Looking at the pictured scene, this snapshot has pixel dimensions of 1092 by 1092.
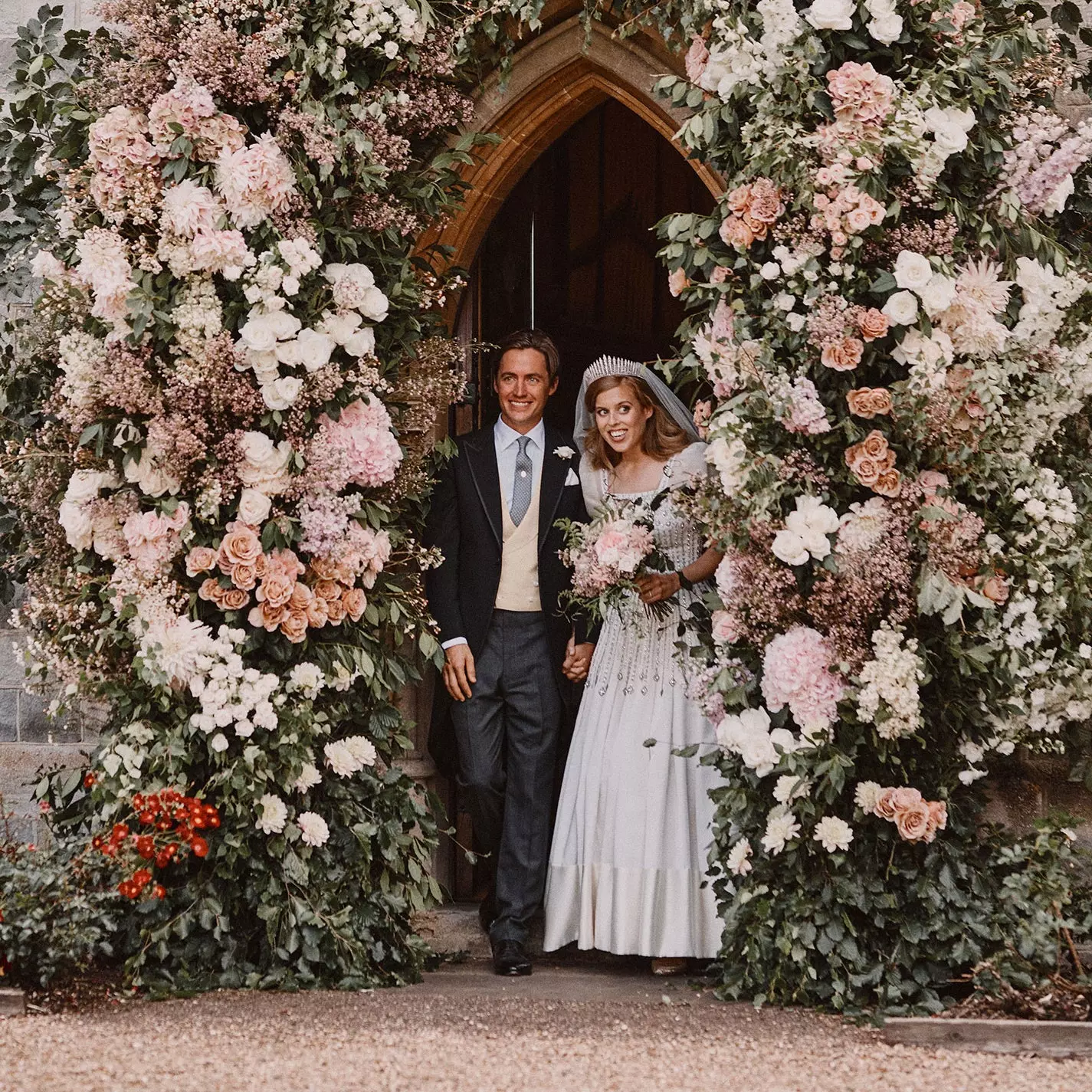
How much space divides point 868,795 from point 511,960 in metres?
1.45

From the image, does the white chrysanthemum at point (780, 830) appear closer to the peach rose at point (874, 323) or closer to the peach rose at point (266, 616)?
the peach rose at point (874, 323)

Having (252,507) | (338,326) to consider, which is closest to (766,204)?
(338,326)

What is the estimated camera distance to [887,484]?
4.25 m

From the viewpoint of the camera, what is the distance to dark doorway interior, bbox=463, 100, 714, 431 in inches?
275

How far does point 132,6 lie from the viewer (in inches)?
186

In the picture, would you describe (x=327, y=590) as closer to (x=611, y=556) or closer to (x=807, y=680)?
(x=611, y=556)

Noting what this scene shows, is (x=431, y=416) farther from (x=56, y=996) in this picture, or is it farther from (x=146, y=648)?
(x=56, y=996)

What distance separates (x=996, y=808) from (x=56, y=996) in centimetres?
295

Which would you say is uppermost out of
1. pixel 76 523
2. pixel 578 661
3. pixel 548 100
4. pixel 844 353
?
pixel 548 100

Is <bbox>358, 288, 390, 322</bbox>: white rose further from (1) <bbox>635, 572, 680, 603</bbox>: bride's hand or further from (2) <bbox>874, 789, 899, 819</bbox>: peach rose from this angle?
(2) <bbox>874, 789, 899, 819</bbox>: peach rose

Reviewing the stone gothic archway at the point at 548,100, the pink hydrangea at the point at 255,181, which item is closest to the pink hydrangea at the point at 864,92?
the stone gothic archway at the point at 548,100

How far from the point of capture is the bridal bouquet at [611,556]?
482 centimetres

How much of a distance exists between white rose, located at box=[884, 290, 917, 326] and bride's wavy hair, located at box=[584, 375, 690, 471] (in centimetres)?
116

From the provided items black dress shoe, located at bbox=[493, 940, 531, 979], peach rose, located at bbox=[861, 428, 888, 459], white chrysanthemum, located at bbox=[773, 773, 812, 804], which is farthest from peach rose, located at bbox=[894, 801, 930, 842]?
black dress shoe, located at bbox=[493, 940, 531, 979]
